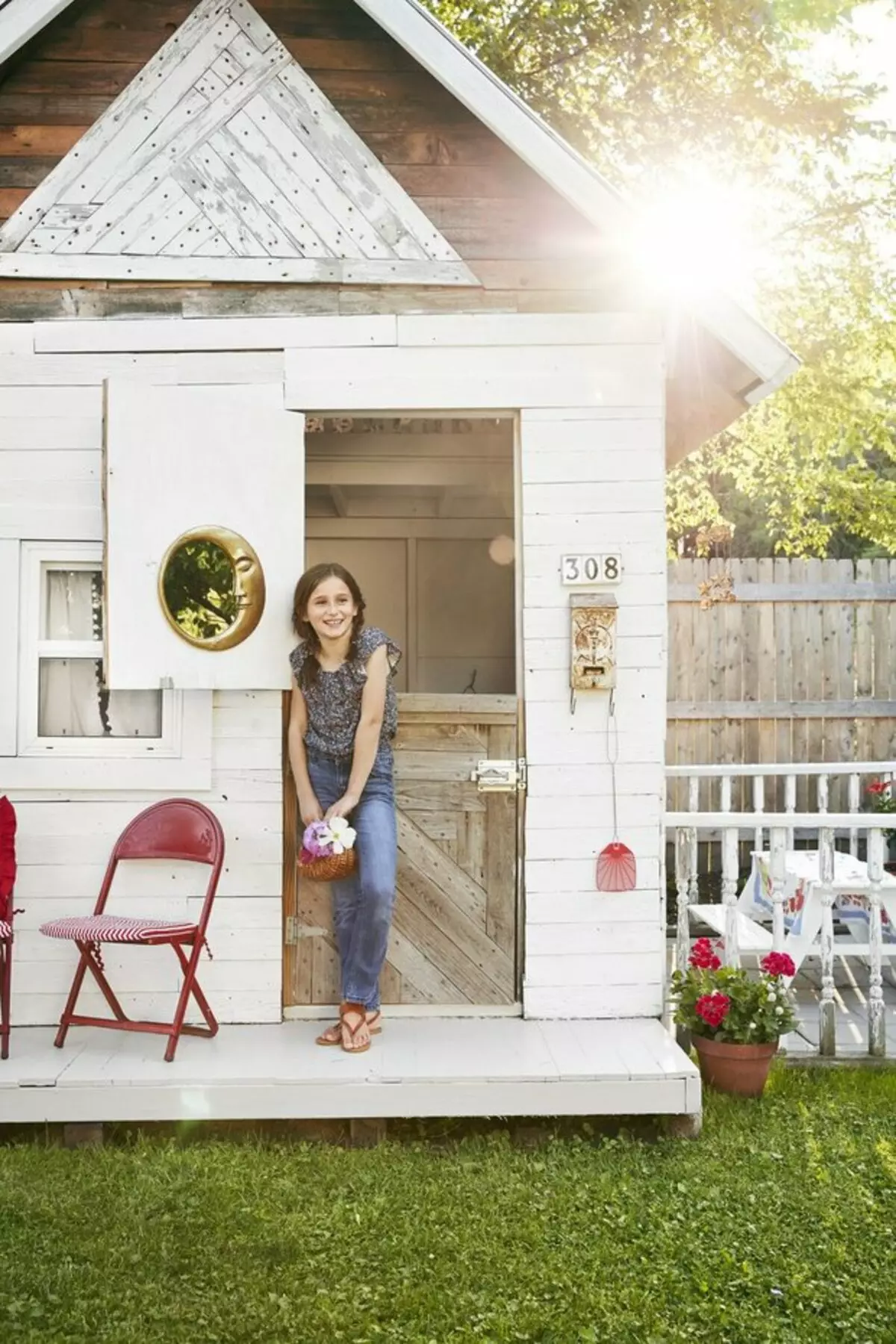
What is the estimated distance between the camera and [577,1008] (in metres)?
4.99

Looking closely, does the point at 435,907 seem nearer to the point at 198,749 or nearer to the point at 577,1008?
the point at 577,1008

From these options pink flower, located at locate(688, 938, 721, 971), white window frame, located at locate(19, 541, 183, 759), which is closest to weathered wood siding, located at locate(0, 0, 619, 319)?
white window frame, located at locate(19, 541, 183, 759)

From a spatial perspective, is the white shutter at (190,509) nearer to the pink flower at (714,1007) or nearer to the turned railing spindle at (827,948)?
the pink flower at (714,1007)

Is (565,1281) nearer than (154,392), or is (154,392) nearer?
(565,1281)

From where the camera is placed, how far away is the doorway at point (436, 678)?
5082 millimetres

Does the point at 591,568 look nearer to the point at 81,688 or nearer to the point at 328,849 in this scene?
the point at 328,849

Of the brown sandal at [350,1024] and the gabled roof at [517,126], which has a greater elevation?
the gabled roof at [517,126]

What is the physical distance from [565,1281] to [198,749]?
2.49 meters

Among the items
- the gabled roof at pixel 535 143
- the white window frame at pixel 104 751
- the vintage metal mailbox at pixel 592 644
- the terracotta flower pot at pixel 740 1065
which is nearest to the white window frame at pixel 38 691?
the white window frame at pixel 104 751

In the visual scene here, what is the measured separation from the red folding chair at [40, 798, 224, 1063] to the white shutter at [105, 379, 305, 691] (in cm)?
56

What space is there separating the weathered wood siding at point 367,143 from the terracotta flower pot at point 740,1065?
310 centimetres

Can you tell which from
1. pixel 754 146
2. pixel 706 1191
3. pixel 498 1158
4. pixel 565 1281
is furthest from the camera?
pixel 754 146

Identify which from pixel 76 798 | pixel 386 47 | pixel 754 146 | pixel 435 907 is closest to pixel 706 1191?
pixel 435 907

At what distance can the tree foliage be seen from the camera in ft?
33.5
